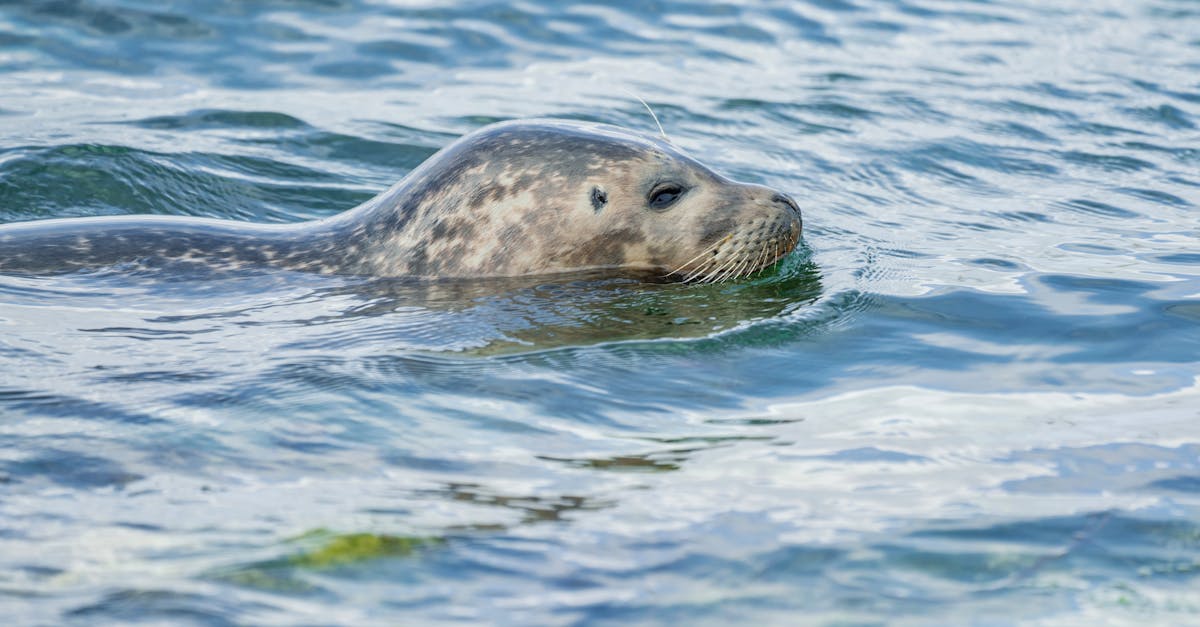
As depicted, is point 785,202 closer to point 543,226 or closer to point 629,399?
point 543,226

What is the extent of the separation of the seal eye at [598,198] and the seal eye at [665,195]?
0.18m

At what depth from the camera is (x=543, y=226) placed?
575 cm

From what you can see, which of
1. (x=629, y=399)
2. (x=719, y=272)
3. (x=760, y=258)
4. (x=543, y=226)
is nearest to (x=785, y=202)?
(x=760, y=258)

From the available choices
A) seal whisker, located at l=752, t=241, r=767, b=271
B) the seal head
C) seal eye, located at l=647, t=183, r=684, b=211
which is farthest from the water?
seal eye, located at l=647, t=183, r=684, b=211

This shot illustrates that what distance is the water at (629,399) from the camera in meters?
3.08

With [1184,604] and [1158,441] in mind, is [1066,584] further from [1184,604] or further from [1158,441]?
[1158,441]

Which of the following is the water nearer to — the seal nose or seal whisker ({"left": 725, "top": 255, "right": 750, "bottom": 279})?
seal whisker ({"left": 725, "top": 255, "right": 750, "bottom": 279})

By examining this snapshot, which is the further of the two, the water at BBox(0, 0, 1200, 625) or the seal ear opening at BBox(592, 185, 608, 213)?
the seal ear opening at BBox(592, 185, 608, 213)

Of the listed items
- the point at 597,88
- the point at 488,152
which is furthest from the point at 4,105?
the point at 488,152

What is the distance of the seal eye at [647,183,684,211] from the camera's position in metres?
5.75

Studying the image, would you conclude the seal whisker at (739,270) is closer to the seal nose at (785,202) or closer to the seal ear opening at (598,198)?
the seal nose at (785,202)

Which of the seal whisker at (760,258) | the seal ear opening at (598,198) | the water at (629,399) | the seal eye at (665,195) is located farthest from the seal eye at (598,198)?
the seal whisker at (760,258)

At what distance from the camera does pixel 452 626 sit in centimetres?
285

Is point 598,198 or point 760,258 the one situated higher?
point 598,198
